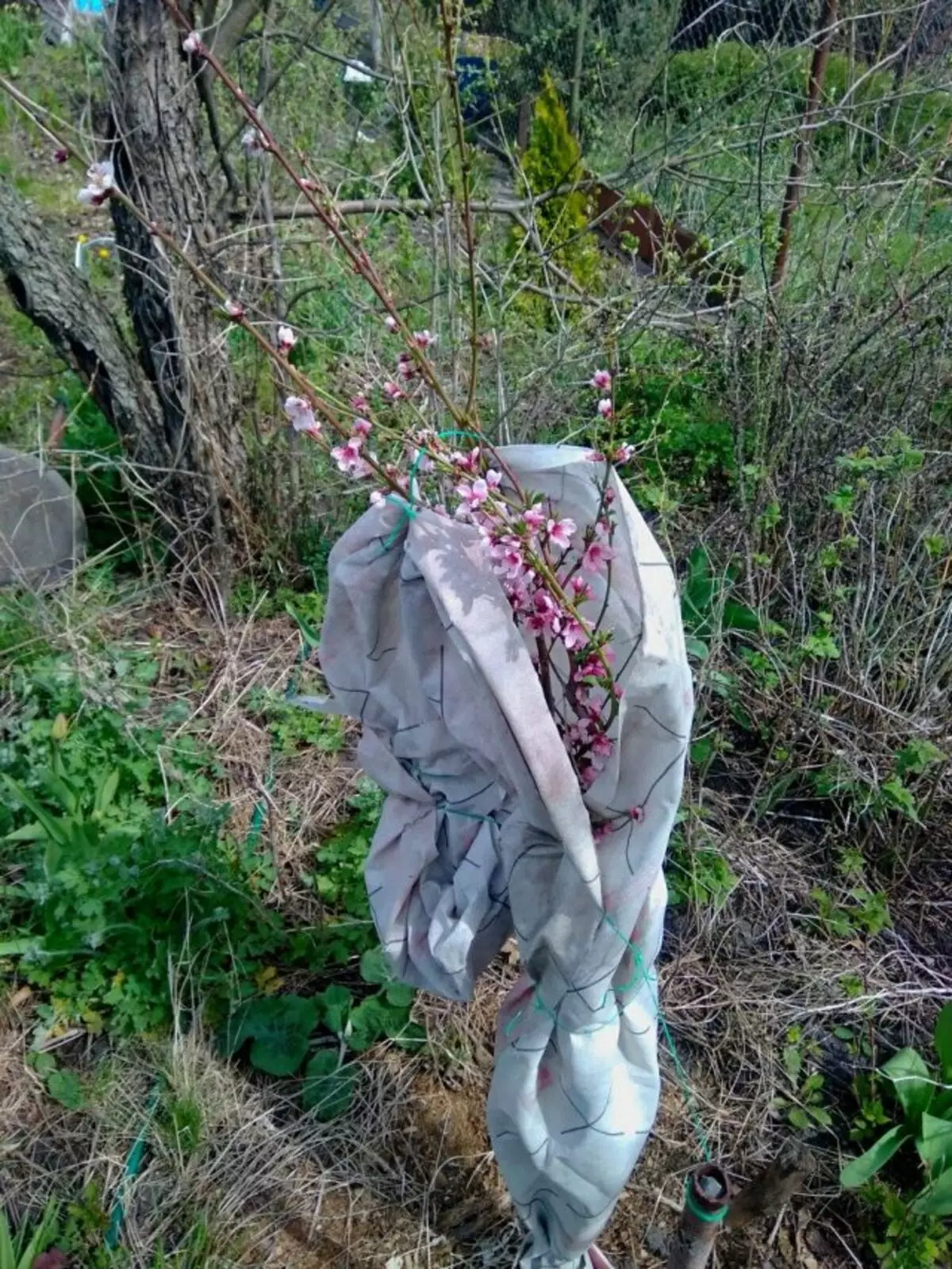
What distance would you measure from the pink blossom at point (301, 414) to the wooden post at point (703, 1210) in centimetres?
117

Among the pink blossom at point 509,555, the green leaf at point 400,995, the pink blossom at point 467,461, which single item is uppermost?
the pink blossom at point 467,461

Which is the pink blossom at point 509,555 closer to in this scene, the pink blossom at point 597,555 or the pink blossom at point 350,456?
the pink blossom at point 597,555

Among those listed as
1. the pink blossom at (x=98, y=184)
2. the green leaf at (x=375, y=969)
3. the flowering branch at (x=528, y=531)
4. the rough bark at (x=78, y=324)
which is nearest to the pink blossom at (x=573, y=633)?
the flowering branch at (x=528, y=531)

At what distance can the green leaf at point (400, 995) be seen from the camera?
204cm

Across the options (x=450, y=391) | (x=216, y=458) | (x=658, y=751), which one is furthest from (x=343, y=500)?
(x=658, y=751)

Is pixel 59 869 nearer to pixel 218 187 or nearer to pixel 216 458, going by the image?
pixel 216 458

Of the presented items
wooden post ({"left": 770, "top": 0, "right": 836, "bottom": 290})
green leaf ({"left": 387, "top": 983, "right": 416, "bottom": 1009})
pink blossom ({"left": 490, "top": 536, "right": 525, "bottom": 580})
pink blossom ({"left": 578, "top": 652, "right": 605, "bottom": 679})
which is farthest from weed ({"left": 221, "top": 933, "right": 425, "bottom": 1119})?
wooden post ({"left": 770, "top": 0, "right": 836, "bottom": 290})

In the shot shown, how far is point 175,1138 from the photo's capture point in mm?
1857

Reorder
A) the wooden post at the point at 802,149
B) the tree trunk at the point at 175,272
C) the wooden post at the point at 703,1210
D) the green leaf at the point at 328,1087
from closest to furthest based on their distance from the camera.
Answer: the wooden post at the point at 703,1210, the green leaf at the point at 328,1087, the tree trunk at the point at 175,272, the wooden post at the point at 802,149

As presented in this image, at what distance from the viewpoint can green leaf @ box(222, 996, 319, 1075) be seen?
78.7 inches

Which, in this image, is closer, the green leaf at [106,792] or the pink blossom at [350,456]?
the pink blossom at [350,456]

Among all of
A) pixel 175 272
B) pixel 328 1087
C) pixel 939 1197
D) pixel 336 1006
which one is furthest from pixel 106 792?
pixel 939 1197

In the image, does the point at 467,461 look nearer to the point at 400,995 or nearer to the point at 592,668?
the point at 592,668

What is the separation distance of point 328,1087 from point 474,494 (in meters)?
1.51
